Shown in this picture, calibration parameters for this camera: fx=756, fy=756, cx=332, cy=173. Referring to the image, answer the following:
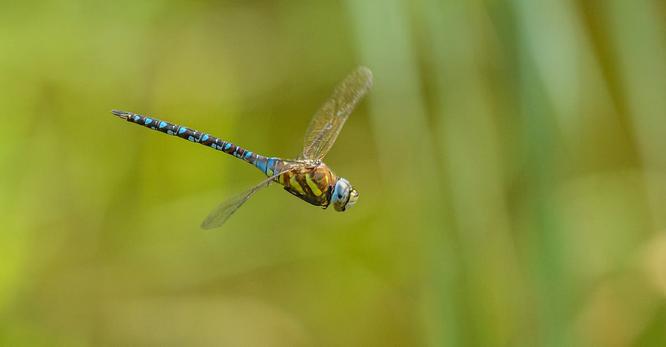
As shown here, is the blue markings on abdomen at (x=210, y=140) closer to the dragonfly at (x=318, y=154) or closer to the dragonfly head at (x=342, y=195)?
the dragonfly at (x=318, y=154)

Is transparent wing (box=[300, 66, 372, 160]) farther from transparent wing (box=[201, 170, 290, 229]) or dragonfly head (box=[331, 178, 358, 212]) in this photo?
transparent wing (box=[201, 170, 290, 229])

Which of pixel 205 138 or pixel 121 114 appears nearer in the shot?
pixel 121 114

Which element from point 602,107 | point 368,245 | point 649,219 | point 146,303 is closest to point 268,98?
point 368,245

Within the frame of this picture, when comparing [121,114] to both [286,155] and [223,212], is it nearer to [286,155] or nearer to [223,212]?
[223,212]

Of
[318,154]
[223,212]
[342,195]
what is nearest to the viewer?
[223,212]

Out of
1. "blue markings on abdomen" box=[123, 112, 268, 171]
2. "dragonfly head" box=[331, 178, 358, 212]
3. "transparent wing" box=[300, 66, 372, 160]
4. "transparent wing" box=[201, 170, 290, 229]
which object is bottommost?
"transparent wing" box=[201, 170, 290, 229]

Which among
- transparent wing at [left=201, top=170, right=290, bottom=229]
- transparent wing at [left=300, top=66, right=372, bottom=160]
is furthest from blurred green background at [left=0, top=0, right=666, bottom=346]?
transparent wing at [left=201, top=170, right=290, bottom=229]

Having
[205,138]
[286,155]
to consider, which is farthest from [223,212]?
[286,155]

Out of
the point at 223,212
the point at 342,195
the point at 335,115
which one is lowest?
the point at 223,212

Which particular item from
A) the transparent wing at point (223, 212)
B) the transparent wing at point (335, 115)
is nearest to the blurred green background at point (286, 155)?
the transparent wing at point (335, 115)
